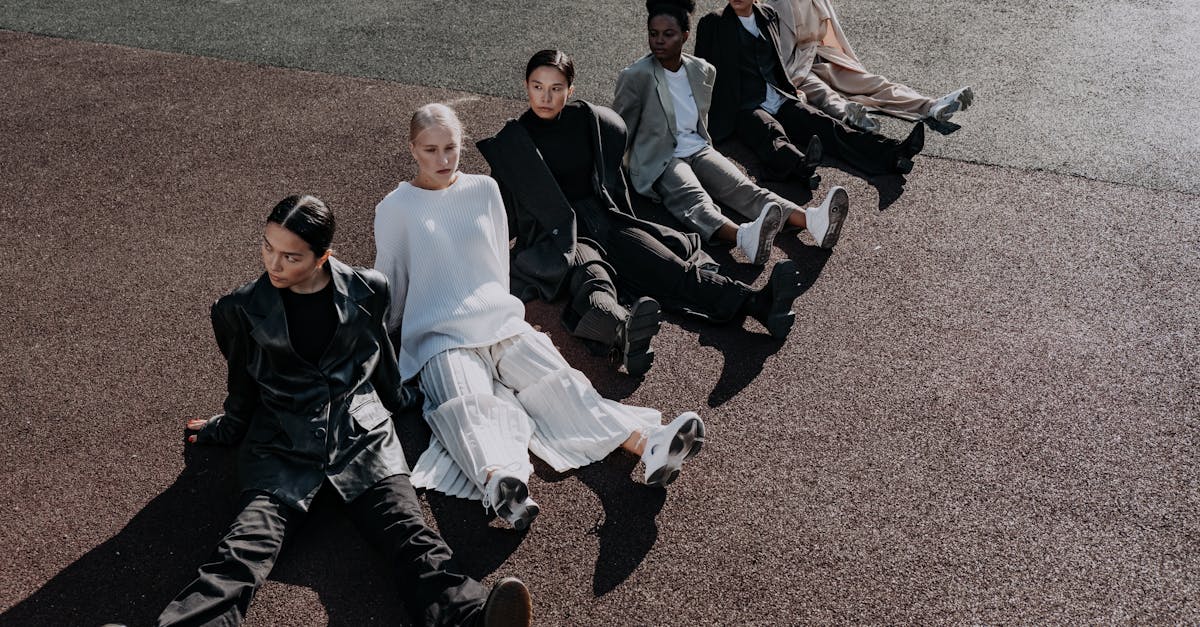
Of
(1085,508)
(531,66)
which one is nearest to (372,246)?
(531,66)

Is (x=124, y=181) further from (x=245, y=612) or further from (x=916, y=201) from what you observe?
(x=916, y=201)

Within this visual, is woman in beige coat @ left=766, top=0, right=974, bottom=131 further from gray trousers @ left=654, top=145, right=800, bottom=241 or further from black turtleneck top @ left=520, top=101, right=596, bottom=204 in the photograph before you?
black turtleneck top @ left=520, top=101, right=596, bottom=204

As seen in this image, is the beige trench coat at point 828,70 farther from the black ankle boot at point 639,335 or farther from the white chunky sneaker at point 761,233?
the black ankle boot at point 639,335

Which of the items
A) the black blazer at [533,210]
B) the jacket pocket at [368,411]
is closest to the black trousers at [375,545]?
the jacket pocket at [368,411]

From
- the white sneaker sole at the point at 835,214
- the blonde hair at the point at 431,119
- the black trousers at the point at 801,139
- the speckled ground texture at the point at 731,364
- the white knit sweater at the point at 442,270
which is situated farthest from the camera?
the black trousers at the point at 801,139

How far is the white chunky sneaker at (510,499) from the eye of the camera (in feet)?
13.8

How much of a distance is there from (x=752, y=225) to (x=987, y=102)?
343cm

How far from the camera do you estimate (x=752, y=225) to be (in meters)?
6.30

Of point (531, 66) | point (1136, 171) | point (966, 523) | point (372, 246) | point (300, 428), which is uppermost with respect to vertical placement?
point (531, 66)

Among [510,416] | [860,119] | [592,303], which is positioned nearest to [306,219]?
[510,416]

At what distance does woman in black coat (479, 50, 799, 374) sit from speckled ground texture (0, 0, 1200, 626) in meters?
0.19

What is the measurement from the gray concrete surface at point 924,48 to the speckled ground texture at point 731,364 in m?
0.05

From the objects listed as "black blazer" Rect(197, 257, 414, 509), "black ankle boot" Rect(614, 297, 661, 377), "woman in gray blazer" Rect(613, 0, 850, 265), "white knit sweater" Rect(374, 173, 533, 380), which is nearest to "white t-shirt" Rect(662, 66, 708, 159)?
"woman in gray blazer" Rect(613, 0, 850, 265)

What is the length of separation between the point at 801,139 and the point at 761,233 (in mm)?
1792
